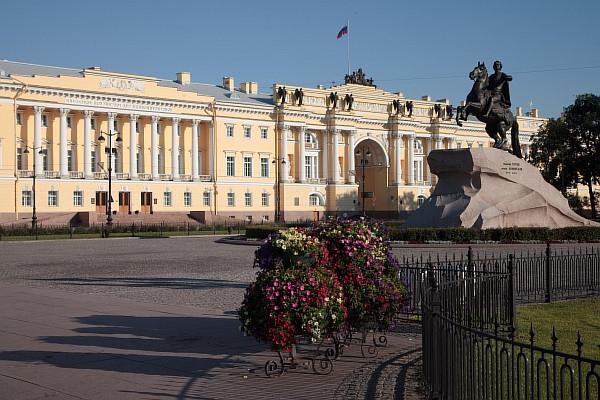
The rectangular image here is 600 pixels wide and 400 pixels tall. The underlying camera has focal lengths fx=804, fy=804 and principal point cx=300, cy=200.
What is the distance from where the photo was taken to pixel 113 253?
124ft

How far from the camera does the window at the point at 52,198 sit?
71.5 meters

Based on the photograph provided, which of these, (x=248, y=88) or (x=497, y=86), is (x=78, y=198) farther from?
(x=497, y=86)

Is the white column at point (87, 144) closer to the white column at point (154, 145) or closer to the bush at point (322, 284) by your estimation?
the white column at point (154, 145)

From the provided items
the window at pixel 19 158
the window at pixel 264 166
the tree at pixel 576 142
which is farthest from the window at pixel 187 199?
the tree at pixel 576 142

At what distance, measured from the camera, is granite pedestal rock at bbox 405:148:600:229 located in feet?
112

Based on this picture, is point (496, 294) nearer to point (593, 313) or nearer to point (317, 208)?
point (593, 313)

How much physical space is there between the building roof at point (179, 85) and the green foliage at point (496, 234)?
157 feet

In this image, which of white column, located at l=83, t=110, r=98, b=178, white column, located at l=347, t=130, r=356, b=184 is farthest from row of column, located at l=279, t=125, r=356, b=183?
white column, located at l=83, t=110, r=98, b=178

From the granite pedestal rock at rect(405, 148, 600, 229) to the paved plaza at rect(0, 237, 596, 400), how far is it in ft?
50.7

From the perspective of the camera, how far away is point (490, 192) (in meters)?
35.0

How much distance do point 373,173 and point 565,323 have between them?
295 ft

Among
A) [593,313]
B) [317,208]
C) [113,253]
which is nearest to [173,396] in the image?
[593,313]

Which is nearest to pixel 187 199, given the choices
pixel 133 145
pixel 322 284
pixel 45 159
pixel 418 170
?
pixel 133 145

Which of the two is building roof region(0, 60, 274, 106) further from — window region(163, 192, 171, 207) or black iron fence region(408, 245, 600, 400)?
black iron fence region(408, 245, 600, 400)
